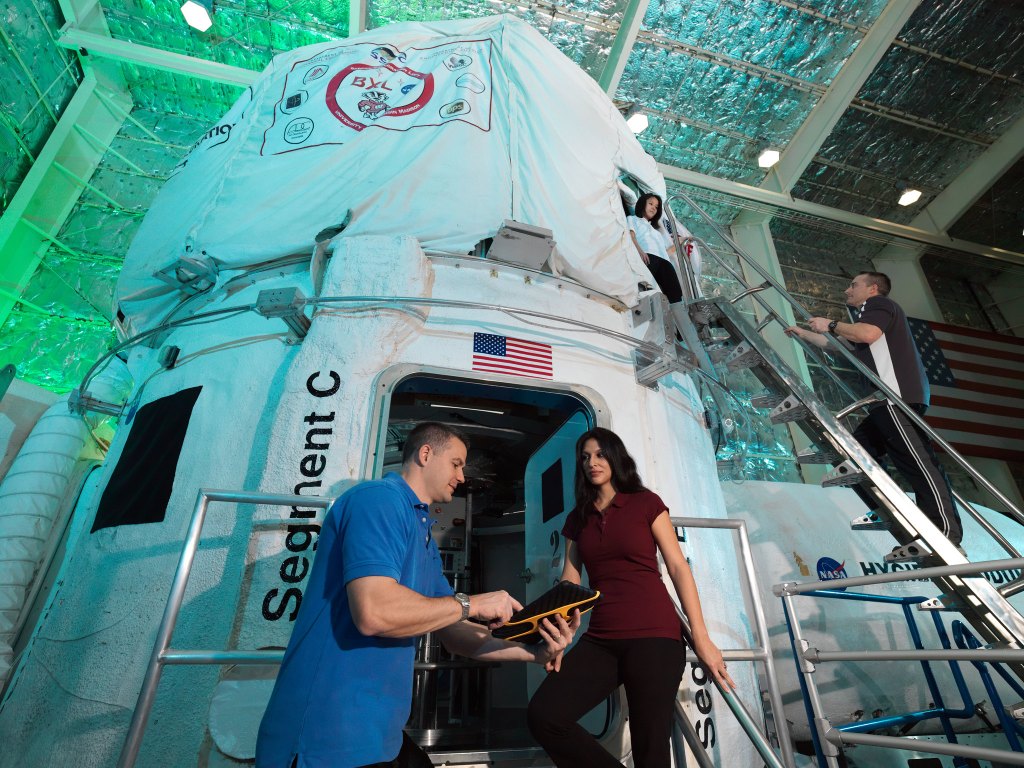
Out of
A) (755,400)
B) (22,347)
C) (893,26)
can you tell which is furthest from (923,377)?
(22,347)

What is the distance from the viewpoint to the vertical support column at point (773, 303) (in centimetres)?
930

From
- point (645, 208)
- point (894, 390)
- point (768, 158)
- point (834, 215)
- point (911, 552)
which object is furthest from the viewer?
point (834, 215)

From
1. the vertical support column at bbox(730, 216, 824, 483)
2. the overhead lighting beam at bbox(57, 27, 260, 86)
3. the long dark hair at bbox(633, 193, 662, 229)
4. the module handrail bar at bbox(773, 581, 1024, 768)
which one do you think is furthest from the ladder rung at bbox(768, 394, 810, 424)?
the overhead lighting beam at bbox(57, 27, 260, 86)

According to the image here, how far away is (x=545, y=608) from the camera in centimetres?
177

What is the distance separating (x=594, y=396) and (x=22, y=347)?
751 centimetres

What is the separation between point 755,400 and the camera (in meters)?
3.85

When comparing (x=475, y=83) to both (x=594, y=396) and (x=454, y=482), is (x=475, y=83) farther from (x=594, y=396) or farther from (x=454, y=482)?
(x=454, y=482)

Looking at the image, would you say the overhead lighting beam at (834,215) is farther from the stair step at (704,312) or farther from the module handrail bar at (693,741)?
the module handrail bar at (693,741)

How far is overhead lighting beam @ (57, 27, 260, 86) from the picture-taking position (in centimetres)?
754

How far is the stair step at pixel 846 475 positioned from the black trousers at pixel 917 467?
0.09 meters

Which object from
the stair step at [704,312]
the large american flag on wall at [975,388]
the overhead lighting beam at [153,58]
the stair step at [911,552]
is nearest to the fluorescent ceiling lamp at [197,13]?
the overhead lighting beam at [153,58]

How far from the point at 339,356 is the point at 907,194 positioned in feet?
41.5

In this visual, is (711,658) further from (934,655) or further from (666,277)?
(666,277)

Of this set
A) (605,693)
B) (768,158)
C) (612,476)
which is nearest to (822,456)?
(612,476)
